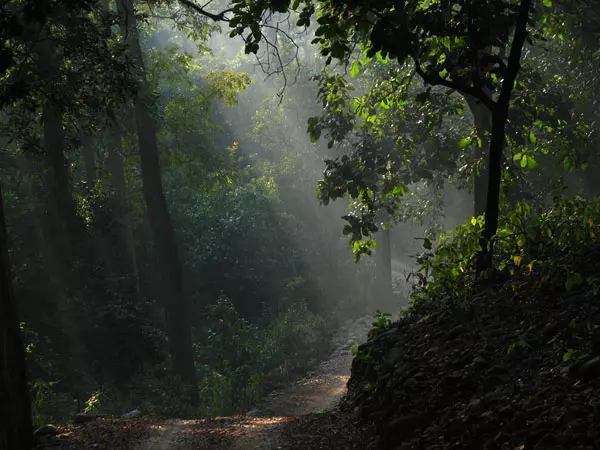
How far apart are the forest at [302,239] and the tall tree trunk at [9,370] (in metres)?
0.04

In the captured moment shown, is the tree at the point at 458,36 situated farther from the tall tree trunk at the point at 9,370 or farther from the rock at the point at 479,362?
the tall tree trunk at the point at 9,370

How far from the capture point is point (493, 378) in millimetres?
6195

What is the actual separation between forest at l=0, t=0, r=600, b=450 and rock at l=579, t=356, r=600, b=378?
0.04 feet

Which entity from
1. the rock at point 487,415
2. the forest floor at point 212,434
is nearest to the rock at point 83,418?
the forest floor at point 212,434

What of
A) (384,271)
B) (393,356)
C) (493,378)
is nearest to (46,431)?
(393,356)

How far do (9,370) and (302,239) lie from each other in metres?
23.7

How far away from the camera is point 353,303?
30.9 metres

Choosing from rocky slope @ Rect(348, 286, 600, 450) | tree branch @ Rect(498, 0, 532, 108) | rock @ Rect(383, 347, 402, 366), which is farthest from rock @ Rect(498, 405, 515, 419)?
tree branch @ Rect(498, 0, 532, 108)

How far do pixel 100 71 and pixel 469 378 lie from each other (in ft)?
25.7

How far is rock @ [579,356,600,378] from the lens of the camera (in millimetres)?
5203

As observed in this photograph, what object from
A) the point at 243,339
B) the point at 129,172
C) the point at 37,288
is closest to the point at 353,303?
the point at 243,339

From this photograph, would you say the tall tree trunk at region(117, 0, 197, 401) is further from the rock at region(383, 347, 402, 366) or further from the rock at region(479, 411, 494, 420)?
the rock at region(479, 411, 494, 420)

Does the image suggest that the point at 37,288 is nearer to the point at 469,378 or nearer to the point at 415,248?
the point at 469,378

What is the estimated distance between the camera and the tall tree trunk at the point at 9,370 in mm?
8219
